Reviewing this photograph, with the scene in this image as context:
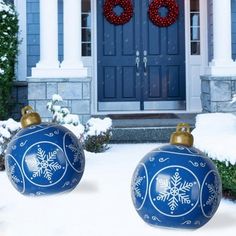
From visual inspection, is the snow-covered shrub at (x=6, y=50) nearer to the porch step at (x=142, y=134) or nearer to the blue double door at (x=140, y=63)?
the blue double door at (x=140, y=63)

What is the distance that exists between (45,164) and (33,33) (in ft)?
22.3

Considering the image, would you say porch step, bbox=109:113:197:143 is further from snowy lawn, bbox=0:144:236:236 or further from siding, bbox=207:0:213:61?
snowy lawn, bbox=0:144:236:236

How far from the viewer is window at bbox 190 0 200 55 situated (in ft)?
36.2

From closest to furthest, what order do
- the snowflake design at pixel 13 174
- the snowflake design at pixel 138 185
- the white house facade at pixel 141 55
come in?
1. the snowflake design at pixel 138 185
2. the snowflake design at pixel 13 174
3. the white house facade at pixel 141 55

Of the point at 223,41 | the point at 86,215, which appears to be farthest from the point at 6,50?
the point at 86,215

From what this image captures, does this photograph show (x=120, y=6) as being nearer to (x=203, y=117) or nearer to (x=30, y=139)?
(x=203, y=117)

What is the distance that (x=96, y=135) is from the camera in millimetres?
8016

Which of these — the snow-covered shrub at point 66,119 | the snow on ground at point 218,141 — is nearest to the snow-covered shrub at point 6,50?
the snow-covered shrub at point 66,119

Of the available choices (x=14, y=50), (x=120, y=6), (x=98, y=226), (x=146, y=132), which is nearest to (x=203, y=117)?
(x=146, y=132)

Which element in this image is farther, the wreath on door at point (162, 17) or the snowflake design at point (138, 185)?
the wreath on door at point (162, 17)

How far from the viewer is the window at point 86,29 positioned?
35.9 feet

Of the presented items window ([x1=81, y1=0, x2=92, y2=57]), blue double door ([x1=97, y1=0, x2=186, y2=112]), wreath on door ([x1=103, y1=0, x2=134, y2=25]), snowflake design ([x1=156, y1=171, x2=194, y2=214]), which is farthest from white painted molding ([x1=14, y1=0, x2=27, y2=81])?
snowflake design ([x1=156, y1=171, x2=194, y2=214])

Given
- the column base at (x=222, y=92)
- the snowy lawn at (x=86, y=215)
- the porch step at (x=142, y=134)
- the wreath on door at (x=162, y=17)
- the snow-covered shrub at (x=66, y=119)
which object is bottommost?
the snowy lawn at (x=86, y=215)

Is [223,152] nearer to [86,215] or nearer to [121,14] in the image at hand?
[86,215]
